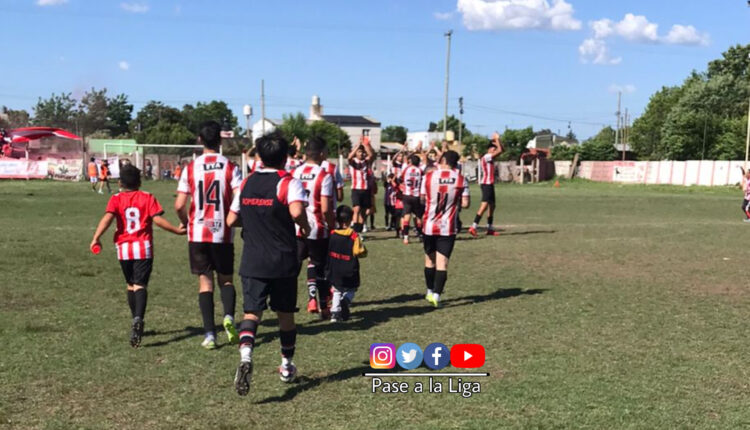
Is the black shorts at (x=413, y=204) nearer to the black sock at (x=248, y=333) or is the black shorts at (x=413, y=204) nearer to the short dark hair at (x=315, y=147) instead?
the short dark hair at (x=315, y=147)

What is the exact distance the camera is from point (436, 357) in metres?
5.83

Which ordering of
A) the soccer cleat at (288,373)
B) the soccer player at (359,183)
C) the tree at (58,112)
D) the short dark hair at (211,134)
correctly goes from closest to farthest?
1. the soccer cleat at (288,373)
2. the short dark hair at (211,134)
3. the soccer player at (359,183)
4. the tree at (58,112)

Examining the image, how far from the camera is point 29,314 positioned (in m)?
7.64

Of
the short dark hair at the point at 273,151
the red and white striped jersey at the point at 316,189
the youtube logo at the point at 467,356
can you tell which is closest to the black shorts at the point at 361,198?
the red and white striped jersey at the point at 316,189

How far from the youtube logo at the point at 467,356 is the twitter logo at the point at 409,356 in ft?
1.03

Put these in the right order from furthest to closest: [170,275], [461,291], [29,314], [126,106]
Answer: [126,106] → [170,275] → [461,291] → [29,314]

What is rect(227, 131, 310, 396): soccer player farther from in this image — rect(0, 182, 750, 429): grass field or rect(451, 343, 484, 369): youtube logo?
rect(451, 343, 484, 369): youtube logo

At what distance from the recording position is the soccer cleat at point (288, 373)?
5301 mm

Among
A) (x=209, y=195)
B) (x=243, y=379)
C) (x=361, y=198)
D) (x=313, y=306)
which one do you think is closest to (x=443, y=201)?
(x=313, y=306)

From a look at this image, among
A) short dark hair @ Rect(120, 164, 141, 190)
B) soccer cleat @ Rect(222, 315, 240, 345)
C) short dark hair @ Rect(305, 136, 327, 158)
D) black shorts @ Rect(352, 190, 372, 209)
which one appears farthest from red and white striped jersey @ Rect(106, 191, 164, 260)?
black shorts @ Rect(352, 190, 372, 209)

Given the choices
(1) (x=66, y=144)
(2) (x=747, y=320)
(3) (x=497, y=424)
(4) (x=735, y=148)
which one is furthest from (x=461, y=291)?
(4) (x=735, y=148)

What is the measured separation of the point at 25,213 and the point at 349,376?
18.9 meters

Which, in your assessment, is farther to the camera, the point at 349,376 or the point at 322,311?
the point at 322,311

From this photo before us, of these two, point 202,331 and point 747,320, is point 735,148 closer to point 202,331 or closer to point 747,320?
point 747,320
